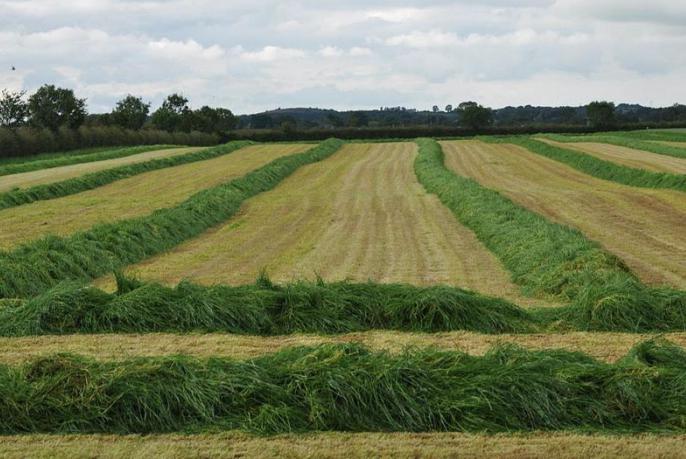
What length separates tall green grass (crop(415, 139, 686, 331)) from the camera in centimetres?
984

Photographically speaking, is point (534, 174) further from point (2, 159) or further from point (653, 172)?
point (2, 159)

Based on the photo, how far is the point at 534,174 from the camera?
41.0 meters

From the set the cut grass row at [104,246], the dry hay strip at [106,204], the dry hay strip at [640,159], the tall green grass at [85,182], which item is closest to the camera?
the cut grass row at [104,246]

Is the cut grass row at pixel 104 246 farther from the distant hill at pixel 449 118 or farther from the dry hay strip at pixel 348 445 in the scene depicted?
the distant hill at pixel 449 118

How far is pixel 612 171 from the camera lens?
39594mm

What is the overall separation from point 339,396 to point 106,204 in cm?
Result: 2260

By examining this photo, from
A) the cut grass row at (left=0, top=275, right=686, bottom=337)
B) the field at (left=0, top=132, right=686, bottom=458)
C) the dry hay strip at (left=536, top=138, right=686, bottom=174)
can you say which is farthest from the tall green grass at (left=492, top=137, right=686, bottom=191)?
the cut grass row at (left=0, top=275, right=686, bottom=337)

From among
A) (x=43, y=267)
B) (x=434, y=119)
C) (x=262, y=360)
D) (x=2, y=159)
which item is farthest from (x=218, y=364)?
(x=434, y=119)

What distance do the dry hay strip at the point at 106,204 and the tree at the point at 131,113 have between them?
51.1 meters

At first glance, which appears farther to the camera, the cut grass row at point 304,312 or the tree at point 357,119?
the tree at point 357,119

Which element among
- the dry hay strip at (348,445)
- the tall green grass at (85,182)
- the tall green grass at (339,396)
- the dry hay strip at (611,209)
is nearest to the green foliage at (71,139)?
the tall green grass at (85,182)

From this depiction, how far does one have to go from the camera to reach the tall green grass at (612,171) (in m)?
32.6

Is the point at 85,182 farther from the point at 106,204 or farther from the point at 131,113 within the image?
the point at 131,113

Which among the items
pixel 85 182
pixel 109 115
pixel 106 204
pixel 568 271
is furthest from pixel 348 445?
pixel 109 115
